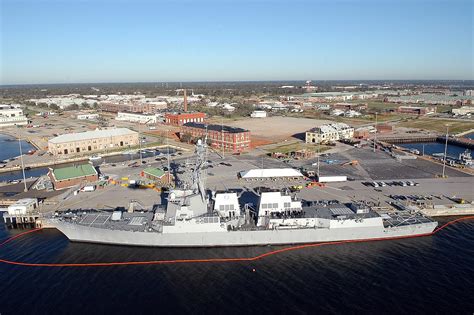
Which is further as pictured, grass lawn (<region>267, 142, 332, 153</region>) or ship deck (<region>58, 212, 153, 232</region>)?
grass lawn (<region>267, 142, 332, 153</region>)

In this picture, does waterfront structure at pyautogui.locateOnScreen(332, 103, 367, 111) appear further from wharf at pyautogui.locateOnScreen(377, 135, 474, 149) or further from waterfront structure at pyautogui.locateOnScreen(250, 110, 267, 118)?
wharf at pyautogui.locateOnScreen(377, 135, 474, 149)

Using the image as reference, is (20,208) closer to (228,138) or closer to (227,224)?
(227,224)

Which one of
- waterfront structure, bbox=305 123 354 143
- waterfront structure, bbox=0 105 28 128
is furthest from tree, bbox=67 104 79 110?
waterfront structure, bbox=305 123 354 143

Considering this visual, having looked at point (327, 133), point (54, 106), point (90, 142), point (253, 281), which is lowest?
point (253, 281)

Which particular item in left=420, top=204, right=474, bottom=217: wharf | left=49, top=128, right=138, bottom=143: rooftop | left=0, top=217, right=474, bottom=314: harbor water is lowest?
left=0, top=217, right=474, bottom=314: harbor water

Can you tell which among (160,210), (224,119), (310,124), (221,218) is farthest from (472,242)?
(224,119)

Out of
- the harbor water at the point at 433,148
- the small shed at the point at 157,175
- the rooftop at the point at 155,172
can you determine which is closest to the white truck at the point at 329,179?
the small shed at the point at 157,175

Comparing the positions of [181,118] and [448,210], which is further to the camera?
[181,118]

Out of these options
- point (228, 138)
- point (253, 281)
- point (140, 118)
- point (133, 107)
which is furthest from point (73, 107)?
point (253, 281)
